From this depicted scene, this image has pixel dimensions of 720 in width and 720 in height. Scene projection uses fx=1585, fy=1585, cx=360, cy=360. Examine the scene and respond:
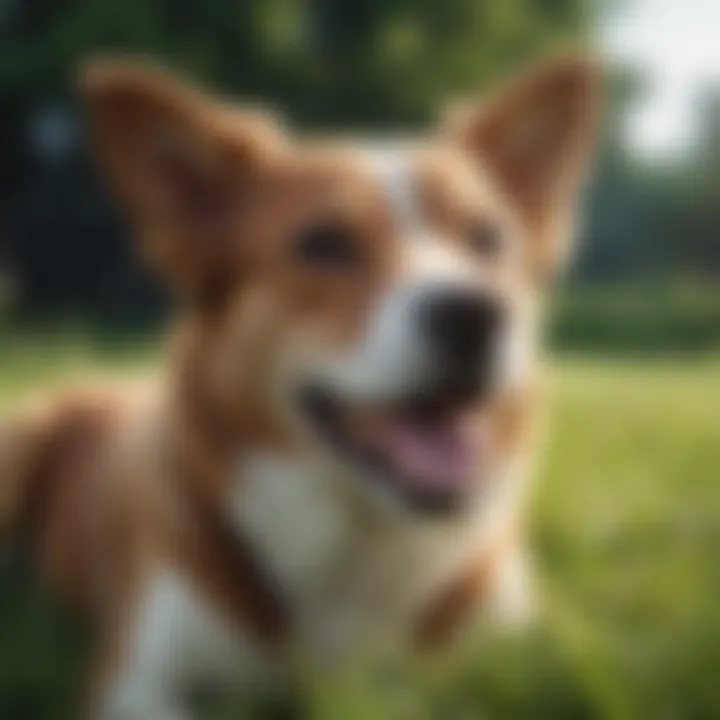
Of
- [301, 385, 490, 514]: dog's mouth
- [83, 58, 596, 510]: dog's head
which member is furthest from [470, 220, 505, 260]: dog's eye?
[301, 385, 490, 514]: dog's mouth

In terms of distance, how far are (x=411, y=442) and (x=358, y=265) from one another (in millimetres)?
141

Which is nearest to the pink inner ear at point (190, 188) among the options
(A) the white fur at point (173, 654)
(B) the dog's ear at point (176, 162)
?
(B) the dog's ear at point (176, 162)

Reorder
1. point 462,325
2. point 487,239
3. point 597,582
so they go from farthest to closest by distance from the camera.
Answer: point 597,582
point 487,239
point 462,325

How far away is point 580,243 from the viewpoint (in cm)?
140

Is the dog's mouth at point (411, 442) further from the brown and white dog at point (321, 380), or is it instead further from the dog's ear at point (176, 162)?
the dog's ear at point (176, 162)

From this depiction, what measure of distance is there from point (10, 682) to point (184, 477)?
21 centimetres

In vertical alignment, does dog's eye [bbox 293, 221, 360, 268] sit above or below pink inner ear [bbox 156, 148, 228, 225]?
below

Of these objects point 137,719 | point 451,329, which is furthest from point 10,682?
point 451,329

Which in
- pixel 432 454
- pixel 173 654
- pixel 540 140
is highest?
pixel 540 140

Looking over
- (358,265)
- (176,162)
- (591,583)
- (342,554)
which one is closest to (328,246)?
(358,265)

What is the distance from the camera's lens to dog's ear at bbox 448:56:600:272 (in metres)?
1.30

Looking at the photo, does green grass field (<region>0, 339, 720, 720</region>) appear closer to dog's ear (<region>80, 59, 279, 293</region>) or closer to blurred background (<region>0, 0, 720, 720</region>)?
blurred background (<region>0, 0, 720, 720</region>)

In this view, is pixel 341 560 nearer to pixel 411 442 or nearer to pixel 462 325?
pixel 411 442

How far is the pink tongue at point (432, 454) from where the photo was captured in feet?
3.97
